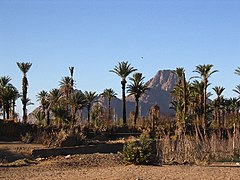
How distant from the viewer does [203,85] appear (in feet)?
244

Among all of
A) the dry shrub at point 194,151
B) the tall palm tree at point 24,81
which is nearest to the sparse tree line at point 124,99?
the tall palm tree at point 24,81

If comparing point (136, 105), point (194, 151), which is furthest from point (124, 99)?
point (194, 151)

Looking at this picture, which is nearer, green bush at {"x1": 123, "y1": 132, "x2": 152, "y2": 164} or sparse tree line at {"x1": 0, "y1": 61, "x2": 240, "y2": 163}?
green bush at {"x1": 123, "y1": 132, "x2": 152, "y2": 164}

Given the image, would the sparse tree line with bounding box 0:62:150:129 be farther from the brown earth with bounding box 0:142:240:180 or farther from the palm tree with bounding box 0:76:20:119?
the brown earth with bounding box 0:142:240:180

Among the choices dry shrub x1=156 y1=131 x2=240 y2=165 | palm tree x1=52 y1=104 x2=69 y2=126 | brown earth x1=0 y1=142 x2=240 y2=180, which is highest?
palm tree x1=52 y1=104 x2=69 y2=126

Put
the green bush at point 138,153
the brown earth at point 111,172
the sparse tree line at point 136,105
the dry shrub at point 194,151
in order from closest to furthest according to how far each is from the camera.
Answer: the brown earth at point 111,172 < the green bush at point 138,153 < the dry shrub at point 194,151 < the sparse tree line at point 136,105

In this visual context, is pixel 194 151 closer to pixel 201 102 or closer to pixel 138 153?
pixel 138 153

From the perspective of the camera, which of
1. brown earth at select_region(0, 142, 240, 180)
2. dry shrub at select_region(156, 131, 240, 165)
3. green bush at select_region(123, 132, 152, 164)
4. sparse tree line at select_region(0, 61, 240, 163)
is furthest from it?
sparse tree line at select_region(0, 61, 240, 163)

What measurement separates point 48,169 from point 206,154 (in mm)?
9237

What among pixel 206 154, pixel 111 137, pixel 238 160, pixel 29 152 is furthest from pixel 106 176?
pixel 111 137

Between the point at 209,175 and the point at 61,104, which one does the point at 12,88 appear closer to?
the point at 61,104

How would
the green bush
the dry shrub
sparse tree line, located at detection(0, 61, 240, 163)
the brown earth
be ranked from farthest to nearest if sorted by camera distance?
sparse tree line, located at detection(0, 61, 240, 163)
the dry shrub
the green bush
the brown earth

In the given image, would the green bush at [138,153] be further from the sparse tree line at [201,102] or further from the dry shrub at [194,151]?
the sparse tree line at [201,102]

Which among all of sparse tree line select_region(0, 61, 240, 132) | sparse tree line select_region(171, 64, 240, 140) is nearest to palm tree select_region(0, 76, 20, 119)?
sparse tree line select_region(0, 61, 240, 132)
